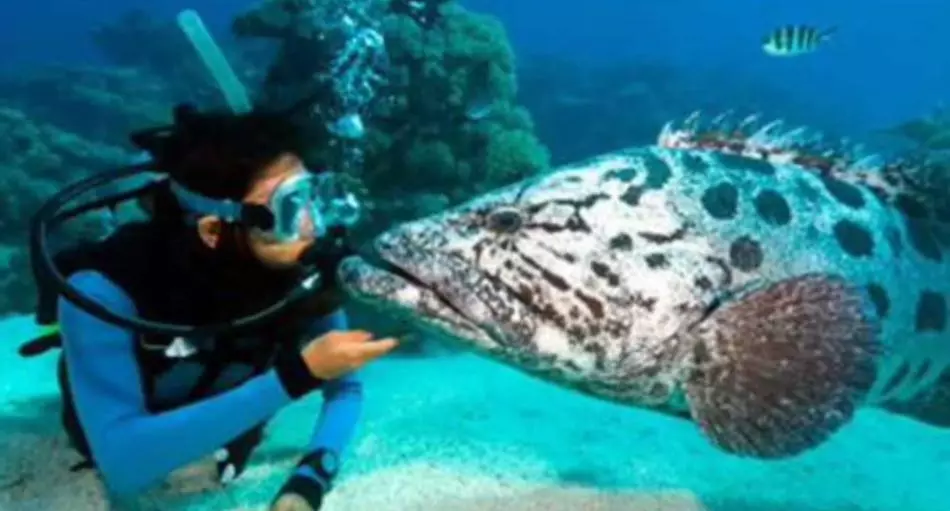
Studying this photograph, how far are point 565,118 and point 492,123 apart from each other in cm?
1290

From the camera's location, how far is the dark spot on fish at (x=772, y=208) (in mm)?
3510

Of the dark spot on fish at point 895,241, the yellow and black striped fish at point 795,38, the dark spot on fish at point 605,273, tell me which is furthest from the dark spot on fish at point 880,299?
→ the yellow and black striped fish at point 795,38

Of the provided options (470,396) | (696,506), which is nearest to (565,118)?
(470,396)

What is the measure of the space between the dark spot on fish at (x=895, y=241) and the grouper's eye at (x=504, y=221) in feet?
5.87

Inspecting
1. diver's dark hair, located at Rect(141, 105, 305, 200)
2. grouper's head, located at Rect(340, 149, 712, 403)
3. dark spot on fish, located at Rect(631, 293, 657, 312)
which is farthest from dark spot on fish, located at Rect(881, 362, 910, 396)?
diver's dark hair, located at Rect(141, 105, 305, 200)

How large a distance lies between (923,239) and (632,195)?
167cm

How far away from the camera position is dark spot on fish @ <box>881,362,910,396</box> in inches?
155

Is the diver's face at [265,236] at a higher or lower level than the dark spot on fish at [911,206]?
lower

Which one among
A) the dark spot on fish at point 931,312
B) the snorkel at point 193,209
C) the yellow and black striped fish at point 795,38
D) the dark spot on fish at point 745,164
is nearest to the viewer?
the snorkel at point 193,209

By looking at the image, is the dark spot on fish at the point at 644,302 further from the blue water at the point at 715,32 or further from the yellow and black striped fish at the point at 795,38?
the blue water at the point at 715,32

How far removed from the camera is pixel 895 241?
3.89 metres

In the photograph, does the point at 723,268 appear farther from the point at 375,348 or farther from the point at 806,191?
the point at 375,348

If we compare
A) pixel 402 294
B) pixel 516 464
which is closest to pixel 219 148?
pixel 402 294

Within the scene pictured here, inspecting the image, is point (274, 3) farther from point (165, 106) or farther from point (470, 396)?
point (165, 106)
